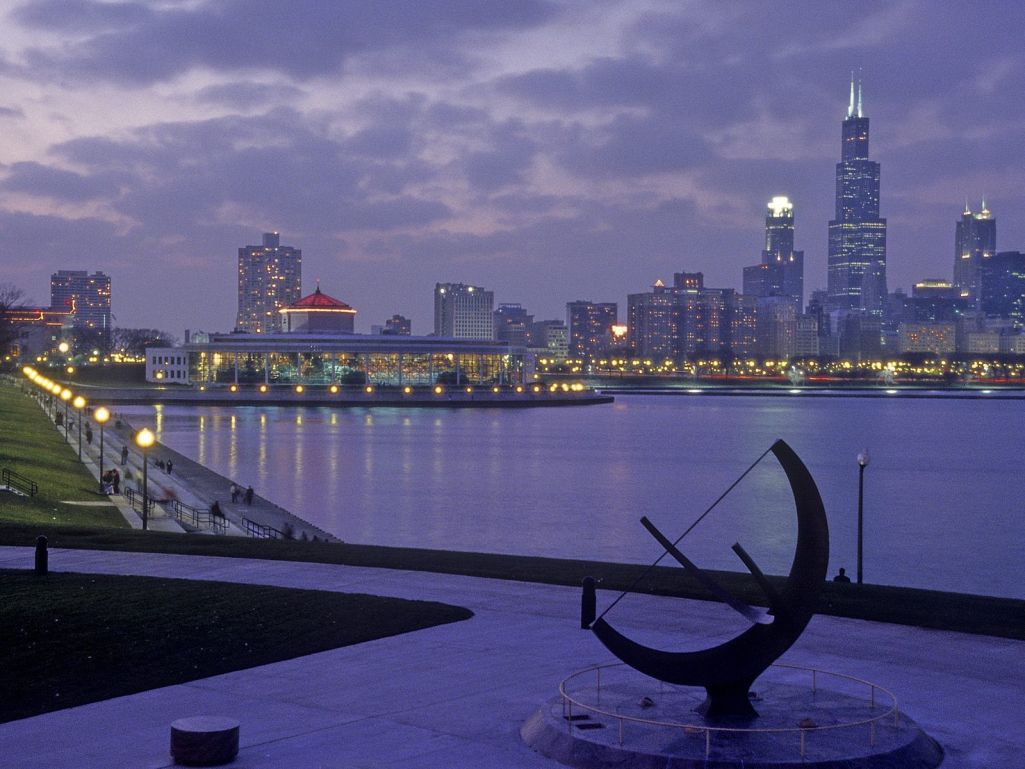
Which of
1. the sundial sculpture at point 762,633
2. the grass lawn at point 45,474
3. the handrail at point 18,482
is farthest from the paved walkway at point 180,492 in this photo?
the sundial sculpture at point 762,633

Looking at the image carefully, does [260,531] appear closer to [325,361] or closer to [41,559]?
[41,559]

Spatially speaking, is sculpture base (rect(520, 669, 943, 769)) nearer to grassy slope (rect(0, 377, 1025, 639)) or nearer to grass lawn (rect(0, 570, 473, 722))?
grass lawn (rect(0, 570, 473, 722))

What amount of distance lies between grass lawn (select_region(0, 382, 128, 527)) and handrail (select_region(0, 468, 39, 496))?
1.09ft

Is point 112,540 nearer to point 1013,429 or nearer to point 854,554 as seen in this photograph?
point 854,554

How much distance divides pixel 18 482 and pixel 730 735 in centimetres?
3393

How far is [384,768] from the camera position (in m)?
9.91

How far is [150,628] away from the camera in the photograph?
15102 mm

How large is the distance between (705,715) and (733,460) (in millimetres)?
62746

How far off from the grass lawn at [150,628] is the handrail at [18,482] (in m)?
19.9

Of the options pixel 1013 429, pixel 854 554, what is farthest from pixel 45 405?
pixel 1013 429

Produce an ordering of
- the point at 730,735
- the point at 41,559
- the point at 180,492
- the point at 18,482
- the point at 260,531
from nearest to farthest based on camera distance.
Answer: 1. the point at 730,735
2. the point at 41,559
3. the point at 260,531
4. the point at 18,482
5. the point at 180,492

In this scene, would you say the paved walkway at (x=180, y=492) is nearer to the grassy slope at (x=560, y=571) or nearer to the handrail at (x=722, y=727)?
the grassy slope at (x=560, y=571)

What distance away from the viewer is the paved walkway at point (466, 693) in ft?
34.1

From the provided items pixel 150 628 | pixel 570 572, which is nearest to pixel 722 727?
pixel 150 628
